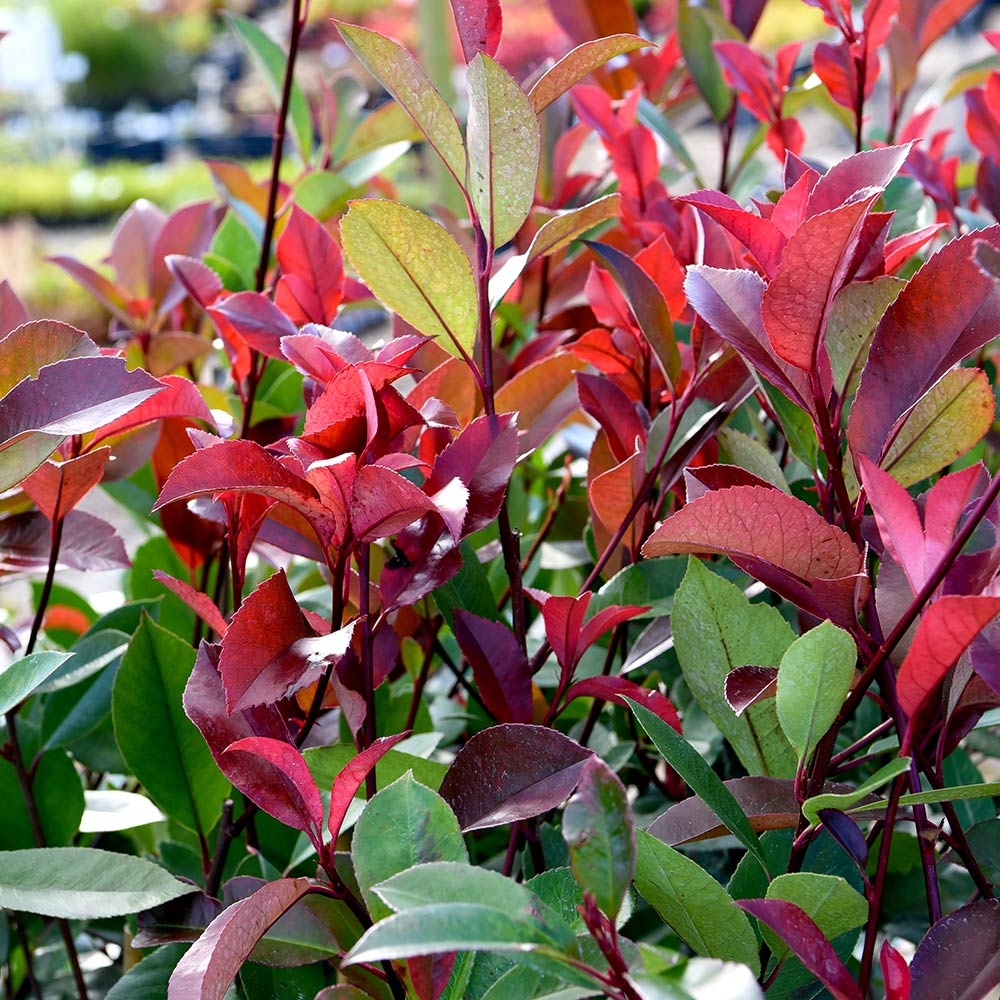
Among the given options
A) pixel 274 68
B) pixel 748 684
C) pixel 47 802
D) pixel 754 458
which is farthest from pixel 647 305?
→ pixel 274 68

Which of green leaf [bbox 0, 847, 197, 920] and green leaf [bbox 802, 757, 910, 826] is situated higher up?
green leaf [bbox 802, 757, 910, 826]

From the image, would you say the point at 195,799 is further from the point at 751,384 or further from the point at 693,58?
the point at 693,58

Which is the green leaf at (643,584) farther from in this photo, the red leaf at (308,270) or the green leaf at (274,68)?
the green leaf at (274,68)

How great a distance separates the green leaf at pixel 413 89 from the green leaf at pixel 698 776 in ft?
0.78

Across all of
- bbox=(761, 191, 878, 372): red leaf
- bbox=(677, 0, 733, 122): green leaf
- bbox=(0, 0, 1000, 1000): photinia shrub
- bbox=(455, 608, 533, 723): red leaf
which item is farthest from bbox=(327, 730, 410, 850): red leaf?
bbox=(677, 0, 733, 122): green leaf

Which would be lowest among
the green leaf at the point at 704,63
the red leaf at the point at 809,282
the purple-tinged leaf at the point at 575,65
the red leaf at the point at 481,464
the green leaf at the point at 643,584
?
the green leaf at the point at 643,584

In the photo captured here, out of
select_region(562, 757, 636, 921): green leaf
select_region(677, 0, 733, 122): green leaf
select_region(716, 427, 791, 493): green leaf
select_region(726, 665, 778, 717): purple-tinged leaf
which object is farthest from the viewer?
select_region(677, 0, 733, 122): green leaf

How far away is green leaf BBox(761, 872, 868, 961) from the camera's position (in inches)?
15.9

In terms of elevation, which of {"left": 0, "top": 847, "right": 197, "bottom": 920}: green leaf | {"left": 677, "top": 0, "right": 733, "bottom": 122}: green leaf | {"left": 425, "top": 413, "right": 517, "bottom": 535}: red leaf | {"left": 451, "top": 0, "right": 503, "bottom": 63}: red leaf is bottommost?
{"left": 0, "top": 847, "right": 197, "bottom": 920}: green leaf

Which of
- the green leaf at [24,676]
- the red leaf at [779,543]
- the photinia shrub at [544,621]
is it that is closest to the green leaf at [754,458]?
the photinia shrub at [544,621]

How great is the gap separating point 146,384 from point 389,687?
0.26 meters

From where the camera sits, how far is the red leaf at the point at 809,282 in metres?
0.41

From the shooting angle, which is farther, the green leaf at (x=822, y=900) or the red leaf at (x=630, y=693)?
the red leaf at (x=630, y=693)

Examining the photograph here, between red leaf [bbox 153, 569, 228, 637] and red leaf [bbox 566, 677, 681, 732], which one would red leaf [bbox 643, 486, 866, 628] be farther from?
red leaf [bbox 153, 569, 228, 637]
